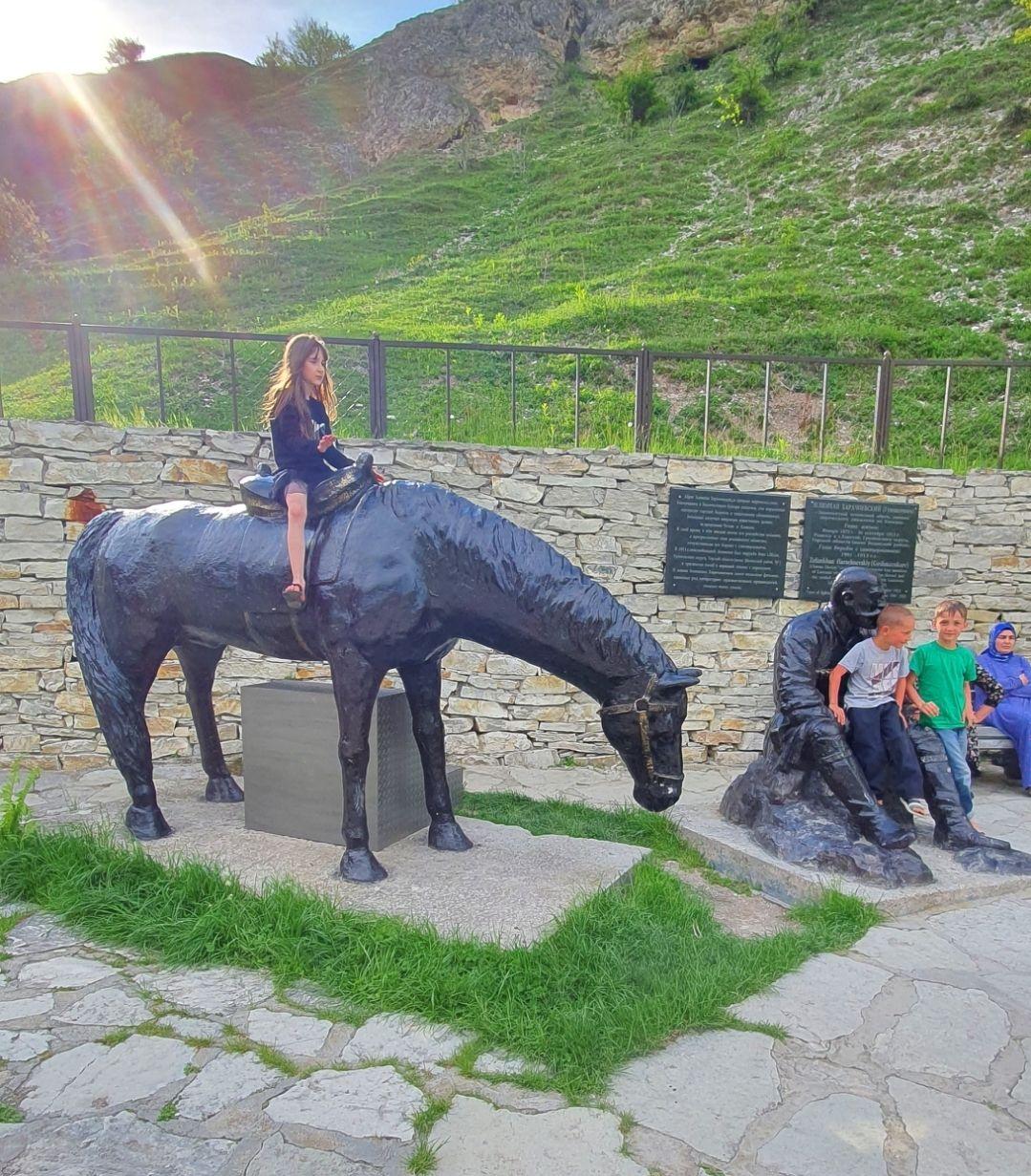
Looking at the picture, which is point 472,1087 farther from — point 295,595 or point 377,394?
point 377,394

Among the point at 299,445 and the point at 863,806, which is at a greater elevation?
the point at 299,445

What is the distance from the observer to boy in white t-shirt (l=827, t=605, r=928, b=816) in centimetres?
414

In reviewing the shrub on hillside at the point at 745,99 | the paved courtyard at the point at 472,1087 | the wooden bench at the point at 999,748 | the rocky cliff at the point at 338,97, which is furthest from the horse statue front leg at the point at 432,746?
the rocky cliff at the point at 338,97

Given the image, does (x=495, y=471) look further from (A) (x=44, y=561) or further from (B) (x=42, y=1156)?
(B) (x=42, y=1156)

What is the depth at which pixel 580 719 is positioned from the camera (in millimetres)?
6453

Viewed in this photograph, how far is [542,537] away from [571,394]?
2953mm

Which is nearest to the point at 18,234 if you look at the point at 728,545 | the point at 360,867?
the point at 728,545

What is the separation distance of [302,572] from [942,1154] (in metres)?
2.86

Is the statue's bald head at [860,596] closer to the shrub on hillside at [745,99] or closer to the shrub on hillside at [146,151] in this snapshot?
the shrub on hillside at [745,99]

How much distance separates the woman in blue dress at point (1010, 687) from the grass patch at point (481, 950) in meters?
3.32

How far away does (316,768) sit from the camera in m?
3.91

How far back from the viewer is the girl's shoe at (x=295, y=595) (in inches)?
128

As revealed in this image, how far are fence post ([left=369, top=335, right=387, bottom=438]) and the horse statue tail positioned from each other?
2625 millimetres

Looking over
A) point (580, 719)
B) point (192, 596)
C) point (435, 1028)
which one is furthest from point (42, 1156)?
point (580, 719)
